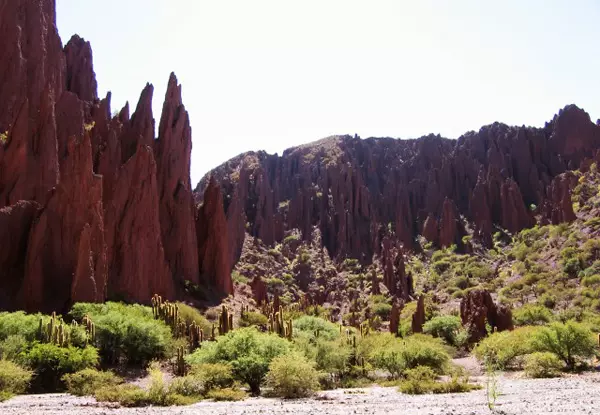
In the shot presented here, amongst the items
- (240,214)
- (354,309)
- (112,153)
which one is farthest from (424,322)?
(240,214)

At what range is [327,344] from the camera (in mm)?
37156

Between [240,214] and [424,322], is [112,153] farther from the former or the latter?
[240,214]

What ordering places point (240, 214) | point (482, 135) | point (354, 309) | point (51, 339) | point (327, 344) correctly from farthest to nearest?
1. point (482, 135)
2. point (240, 214)
3. point (354, 309)
4. point (327, 344)
5. point (51, 339)

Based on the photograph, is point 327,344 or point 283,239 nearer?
point 327,344

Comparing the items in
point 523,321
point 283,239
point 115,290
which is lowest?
point 523,321

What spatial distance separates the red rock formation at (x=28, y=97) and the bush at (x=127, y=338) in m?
14.0

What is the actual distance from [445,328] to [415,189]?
91100 mm

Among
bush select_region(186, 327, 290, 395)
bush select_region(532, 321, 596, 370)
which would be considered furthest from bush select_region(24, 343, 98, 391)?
bush select_region(532, 321, 596, 370)

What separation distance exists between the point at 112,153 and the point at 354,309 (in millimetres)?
49174

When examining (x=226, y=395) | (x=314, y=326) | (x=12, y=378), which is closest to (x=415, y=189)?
(x=314, y=326)

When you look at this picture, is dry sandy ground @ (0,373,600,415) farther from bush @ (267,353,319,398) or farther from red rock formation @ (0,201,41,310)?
red rock formation @ (0,201,41,310)

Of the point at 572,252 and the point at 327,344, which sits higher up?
the point at 572,252

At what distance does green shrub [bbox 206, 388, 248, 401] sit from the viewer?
86.7 ft

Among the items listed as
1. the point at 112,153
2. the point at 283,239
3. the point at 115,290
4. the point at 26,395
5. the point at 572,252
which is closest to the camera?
the point at 26,395
